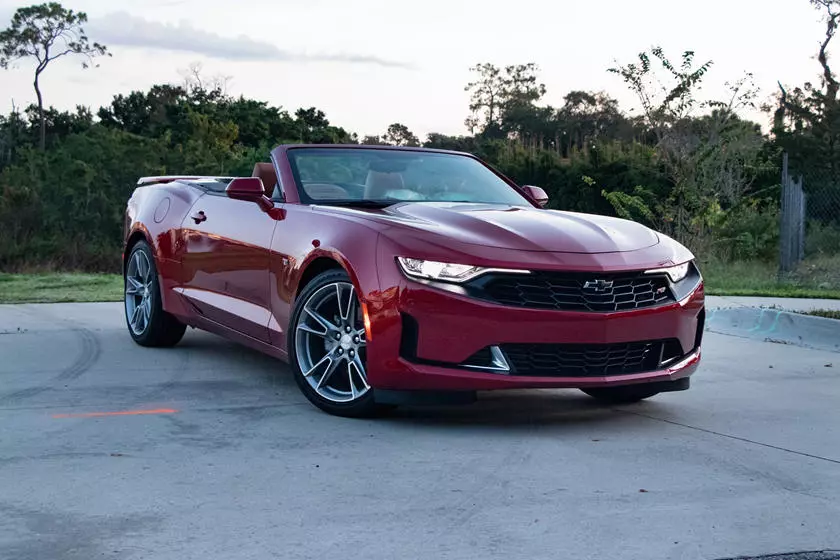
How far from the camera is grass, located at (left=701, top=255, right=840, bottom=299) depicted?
1265 cm

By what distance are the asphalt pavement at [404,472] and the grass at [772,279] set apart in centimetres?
583

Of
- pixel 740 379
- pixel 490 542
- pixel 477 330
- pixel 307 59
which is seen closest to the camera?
pixel 490 542

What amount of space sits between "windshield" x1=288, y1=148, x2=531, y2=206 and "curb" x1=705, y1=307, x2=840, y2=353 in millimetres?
3137

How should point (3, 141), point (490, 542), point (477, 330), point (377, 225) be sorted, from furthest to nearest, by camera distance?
point (3, 141) → point (377, 225) → point (477, 330) → point (490, 542)

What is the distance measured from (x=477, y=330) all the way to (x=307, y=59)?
24877 mm

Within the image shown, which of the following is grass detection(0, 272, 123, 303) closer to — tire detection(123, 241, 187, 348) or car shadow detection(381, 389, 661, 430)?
tire detection(123, 241, 187, 348)

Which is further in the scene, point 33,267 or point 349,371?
point 33,267

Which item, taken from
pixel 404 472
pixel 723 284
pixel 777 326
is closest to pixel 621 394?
pixel 404 472

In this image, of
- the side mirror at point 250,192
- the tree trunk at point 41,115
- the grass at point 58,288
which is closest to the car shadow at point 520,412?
the side mirror at point 250,192

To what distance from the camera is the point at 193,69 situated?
2175 inches

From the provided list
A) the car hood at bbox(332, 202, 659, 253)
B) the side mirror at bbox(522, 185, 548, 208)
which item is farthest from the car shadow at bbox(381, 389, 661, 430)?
the side mirror at bbox(522, 185, 548, 208)

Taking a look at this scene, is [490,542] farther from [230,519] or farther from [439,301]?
[439,301]

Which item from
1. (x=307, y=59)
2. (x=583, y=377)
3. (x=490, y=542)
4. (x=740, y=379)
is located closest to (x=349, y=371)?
(x=583, y=377)

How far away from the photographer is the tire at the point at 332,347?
5516mm
